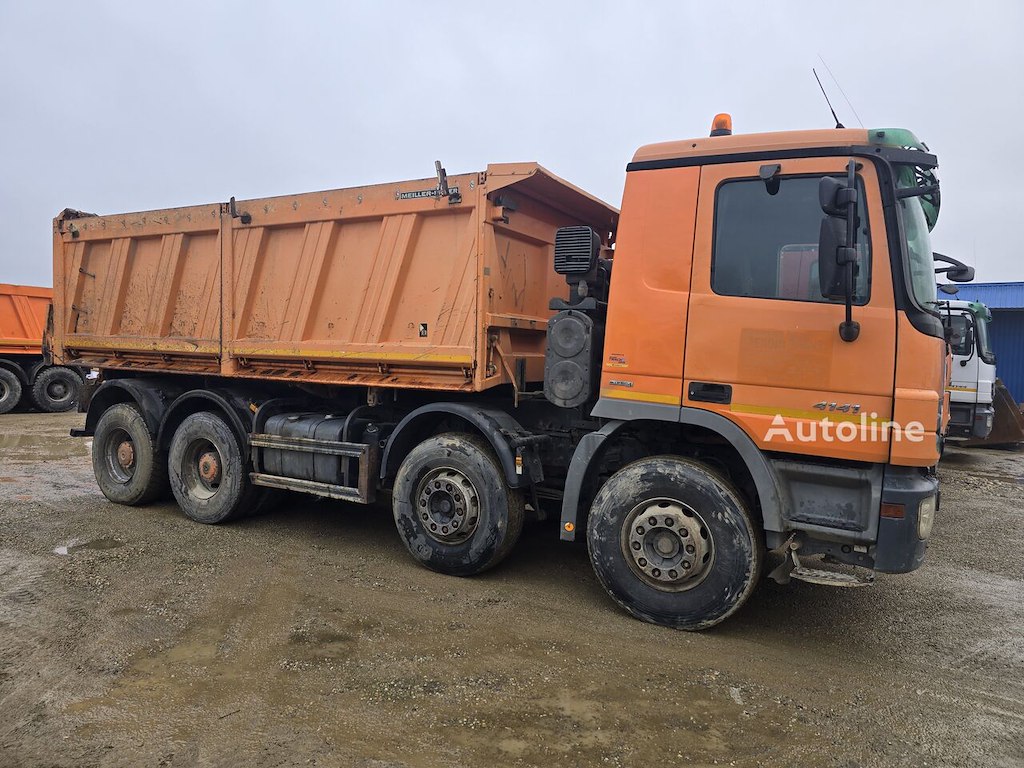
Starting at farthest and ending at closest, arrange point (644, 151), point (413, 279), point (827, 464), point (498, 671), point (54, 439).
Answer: point (54, 439) < point (413, 279) < point (644, 151) < point (827, 464) < point (498, 671)

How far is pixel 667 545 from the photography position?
3998mm

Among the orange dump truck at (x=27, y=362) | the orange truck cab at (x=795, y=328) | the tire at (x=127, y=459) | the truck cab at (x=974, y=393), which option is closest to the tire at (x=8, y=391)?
the orange dump truck at (x=27, y=362)

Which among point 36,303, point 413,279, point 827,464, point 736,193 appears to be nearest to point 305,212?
point 413,279

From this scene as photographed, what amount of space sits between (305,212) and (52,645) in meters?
3.55

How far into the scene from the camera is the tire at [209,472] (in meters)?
6.15

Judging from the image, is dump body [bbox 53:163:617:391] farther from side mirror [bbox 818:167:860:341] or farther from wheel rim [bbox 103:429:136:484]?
side mirror [bbox 818:167:860:341]

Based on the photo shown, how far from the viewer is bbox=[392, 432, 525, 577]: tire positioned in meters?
4.71

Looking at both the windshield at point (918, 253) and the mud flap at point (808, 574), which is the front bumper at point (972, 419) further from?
the mud flap at point (808, 574)

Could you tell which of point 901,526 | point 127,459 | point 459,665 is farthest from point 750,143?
point 127,459

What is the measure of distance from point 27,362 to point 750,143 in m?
18.8

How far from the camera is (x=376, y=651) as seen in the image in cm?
372

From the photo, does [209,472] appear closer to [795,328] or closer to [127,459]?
[127,459]

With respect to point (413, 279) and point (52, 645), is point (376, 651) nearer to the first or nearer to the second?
point (52, 645)

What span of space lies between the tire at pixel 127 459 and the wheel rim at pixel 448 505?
3403mm
